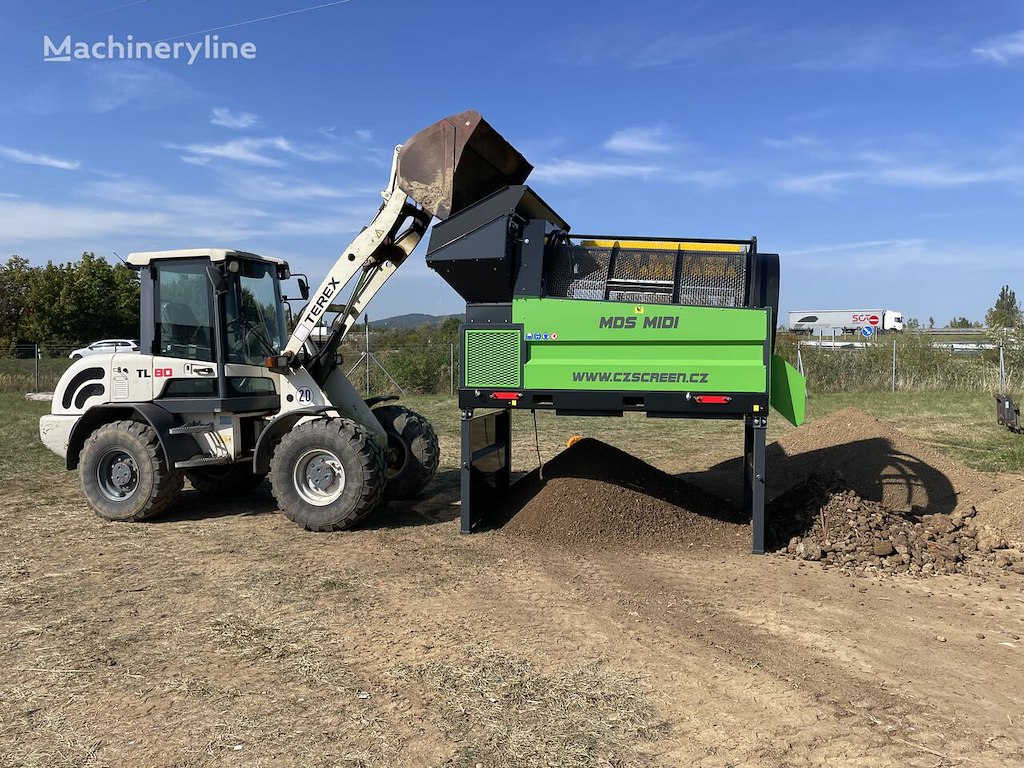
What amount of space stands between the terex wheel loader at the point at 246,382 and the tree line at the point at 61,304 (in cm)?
2923

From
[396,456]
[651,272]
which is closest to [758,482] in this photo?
[651,272]

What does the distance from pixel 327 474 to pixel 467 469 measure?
4.35 ft

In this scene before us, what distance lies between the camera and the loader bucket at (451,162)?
6887 mm

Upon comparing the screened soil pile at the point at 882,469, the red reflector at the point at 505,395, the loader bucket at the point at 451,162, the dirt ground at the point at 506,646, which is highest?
the loader bucket at the point at 451,162

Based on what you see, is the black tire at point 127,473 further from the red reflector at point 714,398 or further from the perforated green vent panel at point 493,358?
the red reflector at point 714,398

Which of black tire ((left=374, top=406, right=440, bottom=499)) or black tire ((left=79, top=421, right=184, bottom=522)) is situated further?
black tire ((left=374, top=406, right=440, bottom=499))

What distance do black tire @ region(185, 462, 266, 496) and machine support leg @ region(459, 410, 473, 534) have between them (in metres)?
3.06

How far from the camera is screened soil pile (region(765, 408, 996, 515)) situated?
816 centimetres

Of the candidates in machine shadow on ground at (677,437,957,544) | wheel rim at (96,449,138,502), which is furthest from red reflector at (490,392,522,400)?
wheel rim at (96,449,138,502)

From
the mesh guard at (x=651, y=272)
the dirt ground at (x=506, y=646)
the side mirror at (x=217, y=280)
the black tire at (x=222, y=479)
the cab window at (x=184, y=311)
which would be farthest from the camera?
the black tire at (x=222, y=479)

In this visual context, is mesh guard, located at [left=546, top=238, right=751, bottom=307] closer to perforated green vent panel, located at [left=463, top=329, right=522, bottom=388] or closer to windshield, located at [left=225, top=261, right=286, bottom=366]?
perforated green vent panel, located at [left=463, top=329, right=522, bottom=388]

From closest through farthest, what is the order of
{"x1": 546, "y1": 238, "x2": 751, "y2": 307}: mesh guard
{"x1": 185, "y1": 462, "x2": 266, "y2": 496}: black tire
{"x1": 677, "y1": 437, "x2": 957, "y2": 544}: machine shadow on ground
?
{"x1": 546, "y1": 238, "x2": 751, "y2": 307}: mesh guard < {"x1": 677, "y1": 437, "x2": 957, "y2": 544}: machine shadow on ground < {"x1": 185, "y1": 462, "x2": 266, "y2": 496}: black tire

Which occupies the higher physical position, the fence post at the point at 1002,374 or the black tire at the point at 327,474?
the fence post at the point at 1002,374

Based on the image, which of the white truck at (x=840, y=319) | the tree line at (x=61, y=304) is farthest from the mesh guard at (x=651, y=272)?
the white truck at (x=840, y=319)
